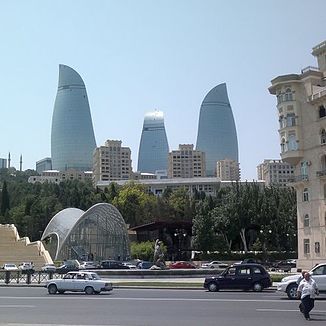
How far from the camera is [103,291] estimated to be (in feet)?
102

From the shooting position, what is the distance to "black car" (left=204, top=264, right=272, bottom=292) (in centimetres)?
3148

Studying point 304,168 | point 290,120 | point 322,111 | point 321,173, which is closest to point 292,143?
point 290,120

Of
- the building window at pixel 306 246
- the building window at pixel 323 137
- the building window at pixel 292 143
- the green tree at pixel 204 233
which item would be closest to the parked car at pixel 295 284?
the building window at pixel 323 137

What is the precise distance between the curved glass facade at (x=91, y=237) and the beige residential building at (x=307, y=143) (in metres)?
32.2

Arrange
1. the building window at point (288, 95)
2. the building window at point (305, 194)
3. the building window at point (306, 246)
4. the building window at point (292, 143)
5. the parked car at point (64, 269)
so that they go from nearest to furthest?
the parked car at point (64, 269) → the building window at point (306, 246) → the building window at point (305, 194) → the building window at point (292, 143) → the building window at point (288, 95)

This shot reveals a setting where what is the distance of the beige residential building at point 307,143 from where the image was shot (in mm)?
62781

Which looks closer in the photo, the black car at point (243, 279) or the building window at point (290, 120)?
the black car at point (243, 279)

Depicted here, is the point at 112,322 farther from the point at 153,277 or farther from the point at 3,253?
the point at 3,253

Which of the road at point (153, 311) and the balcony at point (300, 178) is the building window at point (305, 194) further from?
the road at point (153, 311)

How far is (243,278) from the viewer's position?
31.7m

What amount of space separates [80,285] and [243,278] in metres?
9.01

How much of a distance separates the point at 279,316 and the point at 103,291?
47.1 feet

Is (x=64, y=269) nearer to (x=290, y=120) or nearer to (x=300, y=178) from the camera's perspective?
(x=300, y=178)

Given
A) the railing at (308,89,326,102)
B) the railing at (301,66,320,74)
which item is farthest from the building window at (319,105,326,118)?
the railing at (301,66,320,74)
